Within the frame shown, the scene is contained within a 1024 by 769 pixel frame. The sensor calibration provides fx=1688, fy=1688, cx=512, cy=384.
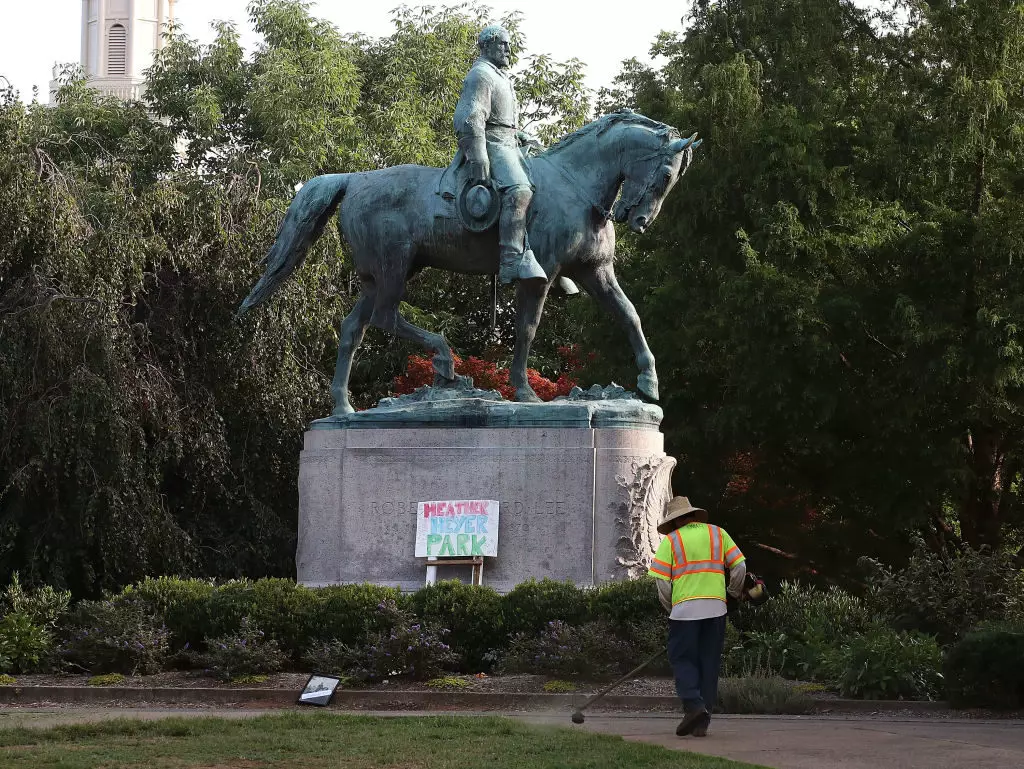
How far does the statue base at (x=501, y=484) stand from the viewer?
15039mm

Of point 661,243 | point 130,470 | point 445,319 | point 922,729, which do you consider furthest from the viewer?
point 445,319

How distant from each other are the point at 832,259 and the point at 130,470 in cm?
1010

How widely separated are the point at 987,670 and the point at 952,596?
→ 312 centimetres

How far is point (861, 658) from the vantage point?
12336 millimetres

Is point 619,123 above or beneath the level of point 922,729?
above

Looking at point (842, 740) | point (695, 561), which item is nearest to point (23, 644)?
point (695, 561)

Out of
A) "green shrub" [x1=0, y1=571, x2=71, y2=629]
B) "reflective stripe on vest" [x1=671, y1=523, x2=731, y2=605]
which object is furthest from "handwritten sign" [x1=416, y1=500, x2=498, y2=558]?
"reflective stripe on vest" [x1=671, y1=523, x2=731, y2=605]

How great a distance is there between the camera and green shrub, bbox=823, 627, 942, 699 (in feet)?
39.9

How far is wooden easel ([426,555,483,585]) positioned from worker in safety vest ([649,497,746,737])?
4.39m

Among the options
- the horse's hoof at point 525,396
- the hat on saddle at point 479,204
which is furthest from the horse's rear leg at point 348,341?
the horse's hoof at point 525,396

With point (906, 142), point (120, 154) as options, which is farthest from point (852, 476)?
point (120, 154)

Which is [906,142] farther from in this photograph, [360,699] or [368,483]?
[360,699]

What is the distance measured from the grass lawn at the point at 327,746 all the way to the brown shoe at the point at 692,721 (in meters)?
0.53

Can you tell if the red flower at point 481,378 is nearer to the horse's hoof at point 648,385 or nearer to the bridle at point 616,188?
the horse's hoof at point 648,385
